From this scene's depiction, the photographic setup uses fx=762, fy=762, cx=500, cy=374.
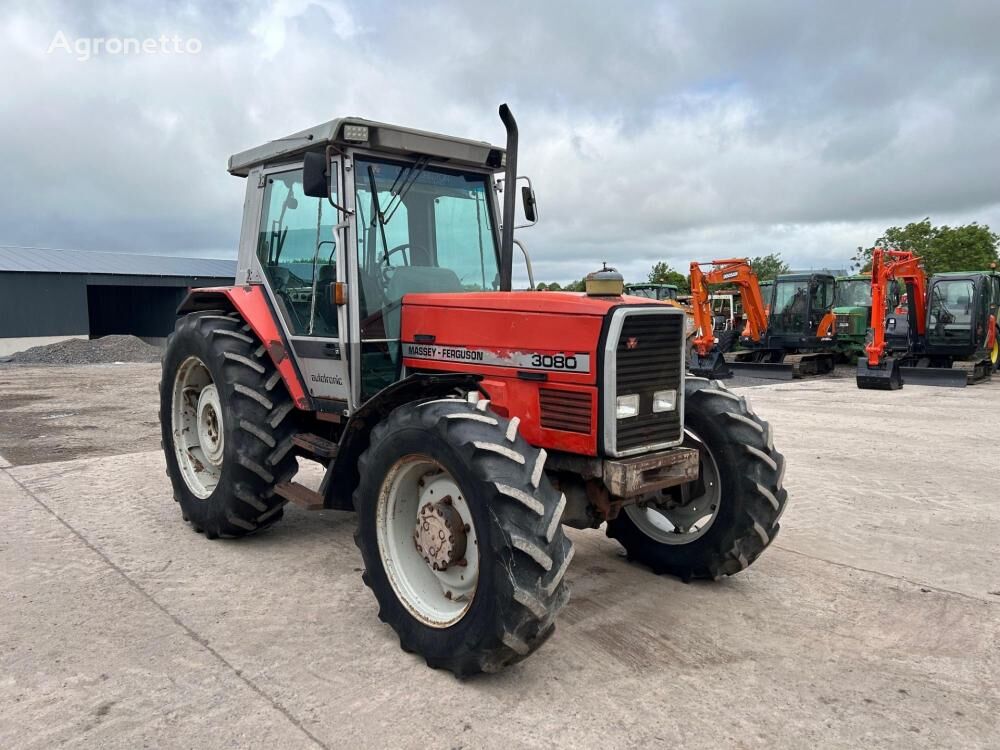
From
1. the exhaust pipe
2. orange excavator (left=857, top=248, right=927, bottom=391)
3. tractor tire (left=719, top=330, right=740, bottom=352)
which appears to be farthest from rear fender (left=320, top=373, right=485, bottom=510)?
tractor tire (left=719, top=330, right=740, bottom=352)

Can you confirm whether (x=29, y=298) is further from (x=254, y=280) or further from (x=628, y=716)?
(x=628, y=716)

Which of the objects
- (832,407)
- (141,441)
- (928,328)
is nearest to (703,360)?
(928,328)

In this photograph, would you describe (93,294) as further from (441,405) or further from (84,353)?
(441,405)

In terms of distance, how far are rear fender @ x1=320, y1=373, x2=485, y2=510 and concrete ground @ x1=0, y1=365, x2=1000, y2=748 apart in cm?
58

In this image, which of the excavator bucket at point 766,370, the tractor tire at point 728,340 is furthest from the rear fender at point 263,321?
the tractor tire at point 728,340

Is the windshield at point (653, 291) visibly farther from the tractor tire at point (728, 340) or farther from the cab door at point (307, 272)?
the cab door at point (307, 272)

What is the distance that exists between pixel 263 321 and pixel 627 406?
2.59 m

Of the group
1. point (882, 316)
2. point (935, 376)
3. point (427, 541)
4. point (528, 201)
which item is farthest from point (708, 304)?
point (427, 541)

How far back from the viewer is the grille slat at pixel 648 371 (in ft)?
11.8

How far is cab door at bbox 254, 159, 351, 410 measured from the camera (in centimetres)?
441

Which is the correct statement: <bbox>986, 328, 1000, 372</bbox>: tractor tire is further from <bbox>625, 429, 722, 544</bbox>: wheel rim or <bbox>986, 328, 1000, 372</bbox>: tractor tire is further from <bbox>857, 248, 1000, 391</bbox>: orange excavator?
<bbox>625, 429, 722, 544</bbox>: wheel rim

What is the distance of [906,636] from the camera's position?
371cm

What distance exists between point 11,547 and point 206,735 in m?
2.91

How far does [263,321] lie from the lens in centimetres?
498
